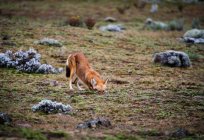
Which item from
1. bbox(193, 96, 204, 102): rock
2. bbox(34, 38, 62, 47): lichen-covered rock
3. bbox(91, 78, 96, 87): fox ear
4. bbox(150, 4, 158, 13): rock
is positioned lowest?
bbox(193, 96, 204, 102): rock

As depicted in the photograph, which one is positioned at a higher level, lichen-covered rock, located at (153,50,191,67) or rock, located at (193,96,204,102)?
lichen-covered rock, located at (153,50,191,67)

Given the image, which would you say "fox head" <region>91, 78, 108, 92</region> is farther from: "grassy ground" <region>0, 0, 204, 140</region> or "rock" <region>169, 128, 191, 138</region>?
"rock" <region>169, 128, 191, 138</region>

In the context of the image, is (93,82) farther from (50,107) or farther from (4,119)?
(4,119)

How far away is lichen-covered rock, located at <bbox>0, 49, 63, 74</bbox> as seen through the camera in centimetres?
1446

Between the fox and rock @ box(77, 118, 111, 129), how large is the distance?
9.90 feet

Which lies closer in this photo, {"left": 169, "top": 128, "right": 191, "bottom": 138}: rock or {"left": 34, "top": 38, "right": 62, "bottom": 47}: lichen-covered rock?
{"left": 169, "top": 128, "right": 191, "bottom": 138}: rock

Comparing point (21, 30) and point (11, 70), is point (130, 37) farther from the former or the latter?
point (11, 70)

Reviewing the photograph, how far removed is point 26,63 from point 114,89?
11.4 feet

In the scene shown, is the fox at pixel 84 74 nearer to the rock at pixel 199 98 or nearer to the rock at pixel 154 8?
the rock at pixel 199 98

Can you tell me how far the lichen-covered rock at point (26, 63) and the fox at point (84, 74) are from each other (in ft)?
6.77

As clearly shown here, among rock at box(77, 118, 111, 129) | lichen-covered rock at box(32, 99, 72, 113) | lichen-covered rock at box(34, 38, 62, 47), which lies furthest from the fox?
lichen-covered rock at box(34, 38, 62, 47)

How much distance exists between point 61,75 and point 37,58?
1510 mm

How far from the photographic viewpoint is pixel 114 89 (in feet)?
41.7

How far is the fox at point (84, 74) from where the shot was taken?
11875mm
